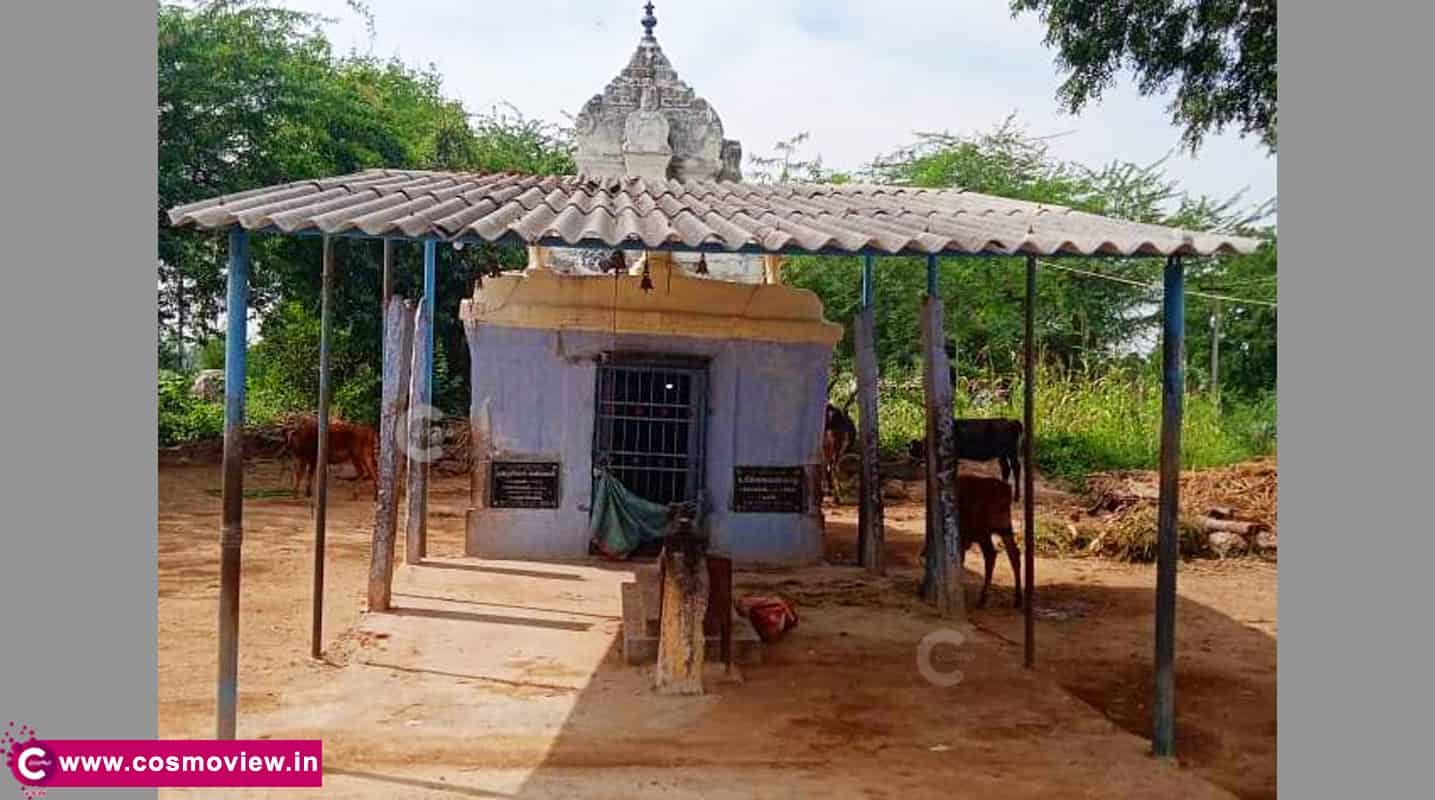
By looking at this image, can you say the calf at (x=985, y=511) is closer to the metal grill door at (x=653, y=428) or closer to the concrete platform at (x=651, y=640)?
the concrete platform at (x=651, y=640)

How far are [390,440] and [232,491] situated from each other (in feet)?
10.1

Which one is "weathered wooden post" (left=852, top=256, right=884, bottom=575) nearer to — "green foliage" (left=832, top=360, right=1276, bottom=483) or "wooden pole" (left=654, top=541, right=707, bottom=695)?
"wooden pole" (left=654, top=541, right=707, bottom=695)

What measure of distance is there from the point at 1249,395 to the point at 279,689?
21283mm

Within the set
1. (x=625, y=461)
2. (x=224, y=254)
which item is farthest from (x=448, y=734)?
(x=224, y=254)

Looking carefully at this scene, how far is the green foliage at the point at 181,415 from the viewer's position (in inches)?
735

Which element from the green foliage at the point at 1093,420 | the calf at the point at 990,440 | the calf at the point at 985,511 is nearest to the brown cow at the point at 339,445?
the calf at the point at 990,440

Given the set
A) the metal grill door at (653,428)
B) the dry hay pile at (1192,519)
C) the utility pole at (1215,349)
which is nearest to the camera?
the metal grill door at (653,428)

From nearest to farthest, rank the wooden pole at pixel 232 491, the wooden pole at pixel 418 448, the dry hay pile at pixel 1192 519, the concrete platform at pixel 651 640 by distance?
the wooden pole at pixel 232 491 < the concrete platform at pixel 651 640 < the wooden pole at pixel 418 448 < the dry hay pile at pixel 1192 519

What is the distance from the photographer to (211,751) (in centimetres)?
557

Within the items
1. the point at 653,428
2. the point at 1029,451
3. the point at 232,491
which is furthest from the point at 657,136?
the point at 232,491

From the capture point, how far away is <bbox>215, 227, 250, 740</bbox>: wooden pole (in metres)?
5.67

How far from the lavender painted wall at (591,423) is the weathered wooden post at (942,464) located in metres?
2.41

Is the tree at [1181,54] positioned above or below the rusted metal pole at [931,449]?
above

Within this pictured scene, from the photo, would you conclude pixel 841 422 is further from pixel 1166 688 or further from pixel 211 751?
pixel 211 751
